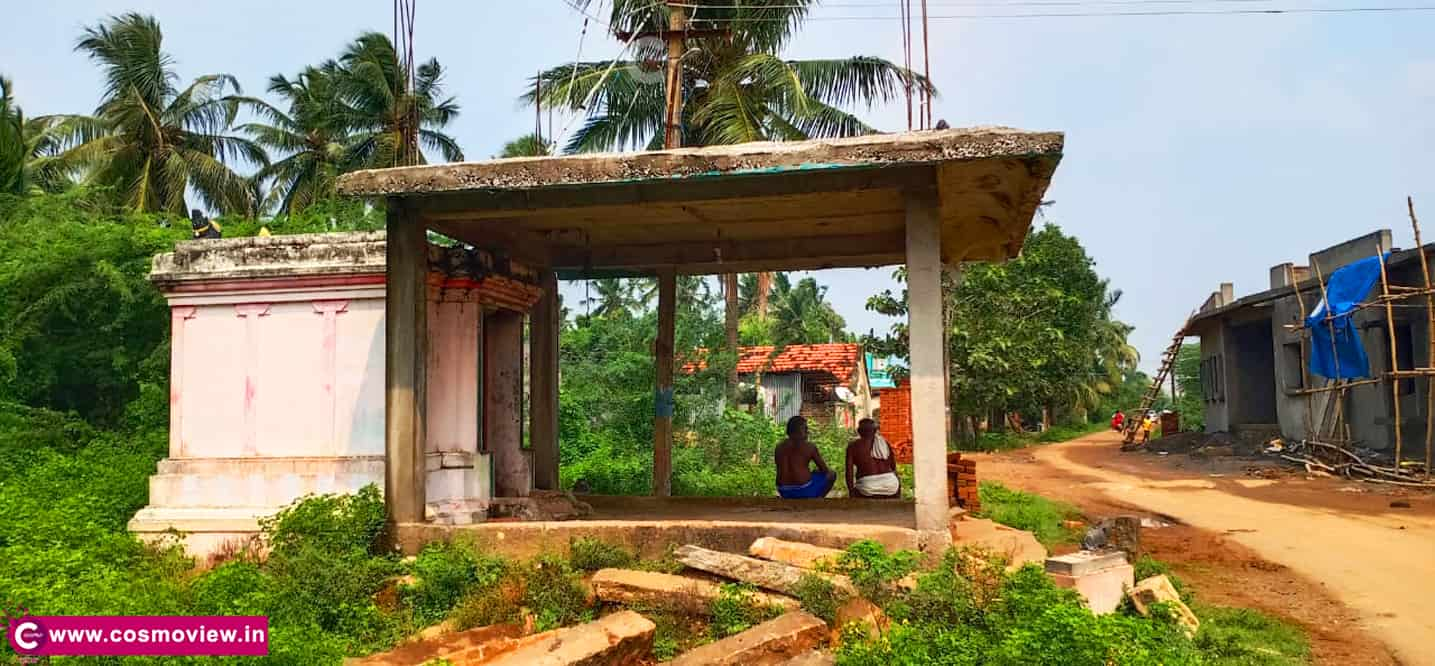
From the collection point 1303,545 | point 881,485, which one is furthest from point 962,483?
point 1303,545

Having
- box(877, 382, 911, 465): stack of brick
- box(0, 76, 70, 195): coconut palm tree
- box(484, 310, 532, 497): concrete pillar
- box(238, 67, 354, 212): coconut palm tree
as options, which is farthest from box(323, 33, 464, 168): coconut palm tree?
box(484, 310, 532, 497): concrete pillar

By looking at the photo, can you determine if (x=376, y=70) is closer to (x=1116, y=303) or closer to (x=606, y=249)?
(x=606, y=249)

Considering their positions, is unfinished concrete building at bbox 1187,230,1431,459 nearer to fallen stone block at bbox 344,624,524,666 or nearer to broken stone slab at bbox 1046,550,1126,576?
broken stone slab at bbox 1046,550,1126,576

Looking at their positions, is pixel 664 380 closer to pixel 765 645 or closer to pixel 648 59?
pixel 765 645

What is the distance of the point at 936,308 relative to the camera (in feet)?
24.1

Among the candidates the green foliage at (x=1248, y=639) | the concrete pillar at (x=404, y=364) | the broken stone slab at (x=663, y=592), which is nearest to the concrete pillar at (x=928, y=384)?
the broken stone slab at (x=663, y=592)

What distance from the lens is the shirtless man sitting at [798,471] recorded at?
10953mm

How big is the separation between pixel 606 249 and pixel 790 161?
4115 mm

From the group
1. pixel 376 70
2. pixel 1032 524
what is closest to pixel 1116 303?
pixel 376 70

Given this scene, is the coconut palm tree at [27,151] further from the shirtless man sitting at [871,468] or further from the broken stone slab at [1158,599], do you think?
the broken stone slab at [1158,599]

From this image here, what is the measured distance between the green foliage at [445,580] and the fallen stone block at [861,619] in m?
2.41

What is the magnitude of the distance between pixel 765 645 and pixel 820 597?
32.1 inches

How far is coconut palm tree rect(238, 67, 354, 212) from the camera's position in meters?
29.4

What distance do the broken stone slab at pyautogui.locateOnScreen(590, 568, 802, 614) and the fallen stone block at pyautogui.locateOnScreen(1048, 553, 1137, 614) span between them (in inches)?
73.0
